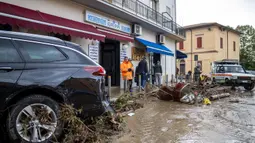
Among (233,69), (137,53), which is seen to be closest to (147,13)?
(137,53)

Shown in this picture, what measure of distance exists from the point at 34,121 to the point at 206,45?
120 ft

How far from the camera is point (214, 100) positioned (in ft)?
34.3

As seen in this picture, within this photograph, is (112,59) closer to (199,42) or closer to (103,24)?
(103,24)

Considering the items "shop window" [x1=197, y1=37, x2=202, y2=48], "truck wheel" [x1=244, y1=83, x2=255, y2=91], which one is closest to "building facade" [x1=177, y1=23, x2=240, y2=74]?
"shop window" [x1=197, y1=37, x2=202, y2=48]

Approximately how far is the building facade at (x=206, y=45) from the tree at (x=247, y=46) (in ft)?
29.6

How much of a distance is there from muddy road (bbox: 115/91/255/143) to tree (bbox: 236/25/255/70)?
4572cm

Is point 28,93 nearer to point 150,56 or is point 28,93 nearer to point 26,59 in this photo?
point 26,59

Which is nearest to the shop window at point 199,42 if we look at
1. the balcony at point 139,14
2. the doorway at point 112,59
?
the balcony at point 139,14

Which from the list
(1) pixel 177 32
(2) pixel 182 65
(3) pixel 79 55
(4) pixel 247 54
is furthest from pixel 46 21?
(4) pixel 247 54

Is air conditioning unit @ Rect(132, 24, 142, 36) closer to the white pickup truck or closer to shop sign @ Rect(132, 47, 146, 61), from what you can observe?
shop sign @ Rect(132, 47, 146, 61)

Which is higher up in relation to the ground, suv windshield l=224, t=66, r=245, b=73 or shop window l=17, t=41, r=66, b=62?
shop window l=17, t=41, r=66, b=62

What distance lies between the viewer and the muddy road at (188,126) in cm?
452

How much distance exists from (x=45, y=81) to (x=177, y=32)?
2014cm

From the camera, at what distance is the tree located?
47.7 meters
